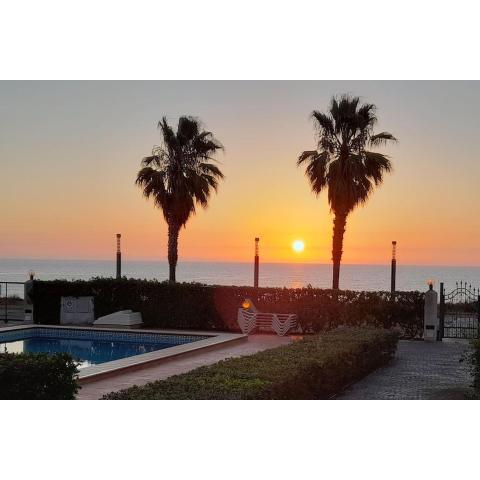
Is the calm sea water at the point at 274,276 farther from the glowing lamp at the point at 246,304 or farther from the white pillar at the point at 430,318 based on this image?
the glowing lamp at the point at 246,304

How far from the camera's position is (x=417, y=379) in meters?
12.6

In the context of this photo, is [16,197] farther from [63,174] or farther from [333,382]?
[333,382]

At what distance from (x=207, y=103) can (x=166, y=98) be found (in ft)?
4.07

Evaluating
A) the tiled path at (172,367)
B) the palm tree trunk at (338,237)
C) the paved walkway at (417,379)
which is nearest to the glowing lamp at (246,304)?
the tiled path at (172,367)

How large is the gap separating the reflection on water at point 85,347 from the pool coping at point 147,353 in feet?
1.69

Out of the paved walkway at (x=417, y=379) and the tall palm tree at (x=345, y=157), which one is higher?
the tall palm tree at (x=345, y=157)

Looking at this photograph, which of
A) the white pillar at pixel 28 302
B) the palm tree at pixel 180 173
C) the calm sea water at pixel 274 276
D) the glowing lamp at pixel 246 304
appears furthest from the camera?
the calm sea water at pixel 274 276

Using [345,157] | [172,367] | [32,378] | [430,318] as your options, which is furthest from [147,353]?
[345,157]

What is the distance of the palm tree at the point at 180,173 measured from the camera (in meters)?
23.7

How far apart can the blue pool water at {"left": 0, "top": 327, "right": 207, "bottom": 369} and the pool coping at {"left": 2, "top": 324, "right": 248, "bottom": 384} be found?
117mm

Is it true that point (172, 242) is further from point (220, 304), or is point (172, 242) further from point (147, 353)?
point (147, 353)

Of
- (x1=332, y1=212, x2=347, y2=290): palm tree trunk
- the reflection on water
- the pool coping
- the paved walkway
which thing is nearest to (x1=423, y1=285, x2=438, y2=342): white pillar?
the paved walkway

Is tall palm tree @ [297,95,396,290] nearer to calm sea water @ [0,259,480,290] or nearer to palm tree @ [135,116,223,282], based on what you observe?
palm tree @ [135,116,223,282]
